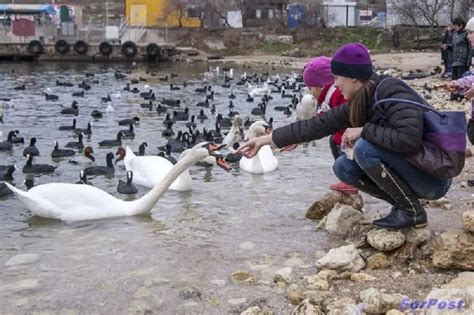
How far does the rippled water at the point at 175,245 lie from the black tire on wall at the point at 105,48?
3500 cm

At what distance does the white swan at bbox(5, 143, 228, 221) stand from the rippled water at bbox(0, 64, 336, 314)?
4.0 inches

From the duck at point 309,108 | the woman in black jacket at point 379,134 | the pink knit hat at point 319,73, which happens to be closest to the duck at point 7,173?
the duck at point 309,108

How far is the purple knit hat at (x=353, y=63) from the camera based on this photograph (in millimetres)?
4812

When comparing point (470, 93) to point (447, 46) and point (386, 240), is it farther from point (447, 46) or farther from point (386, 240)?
point (447, 46)

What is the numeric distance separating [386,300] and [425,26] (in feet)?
169

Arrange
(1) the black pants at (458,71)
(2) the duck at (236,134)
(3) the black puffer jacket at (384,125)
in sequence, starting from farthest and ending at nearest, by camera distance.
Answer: (1) the black pants at (458,71), (2) the duck at (236,134), (3) the black puffer jacket at (384,125)

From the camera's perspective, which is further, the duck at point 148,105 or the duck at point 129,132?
the duck at point 148,105

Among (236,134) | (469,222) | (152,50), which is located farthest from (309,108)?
(152,50)

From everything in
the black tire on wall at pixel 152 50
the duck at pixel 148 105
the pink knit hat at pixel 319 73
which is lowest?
the duck at pixel 148 105

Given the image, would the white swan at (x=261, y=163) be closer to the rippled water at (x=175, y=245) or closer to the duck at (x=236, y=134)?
the rippled water at (x=175, y=245)

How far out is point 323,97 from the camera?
6098 mm

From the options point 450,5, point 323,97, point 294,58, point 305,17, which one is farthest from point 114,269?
point 305,17

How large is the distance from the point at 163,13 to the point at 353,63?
53.7 metres

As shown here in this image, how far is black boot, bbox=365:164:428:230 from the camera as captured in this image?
4934 mm
